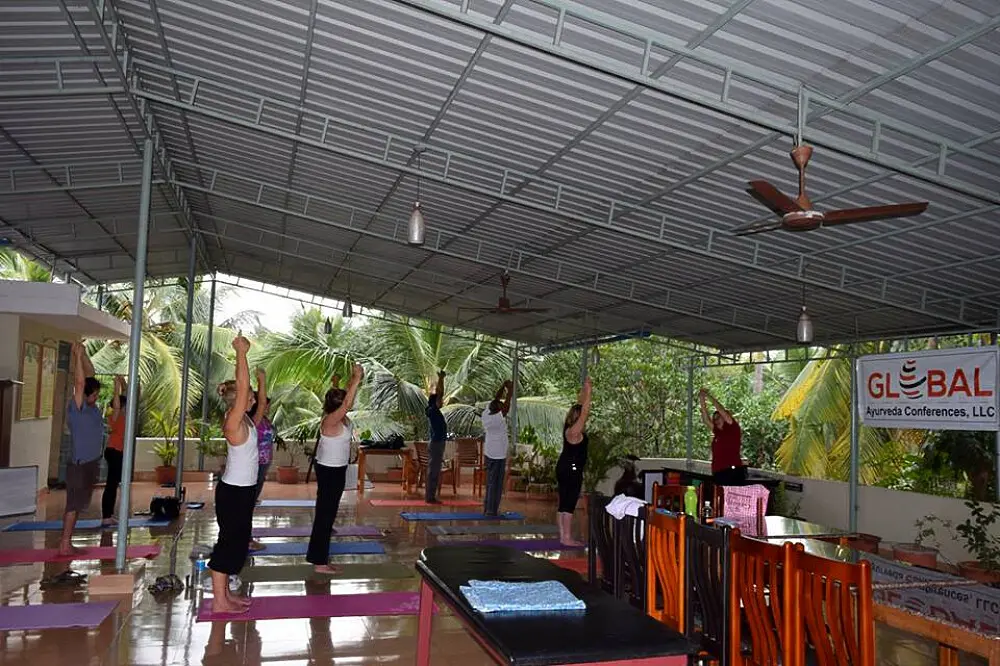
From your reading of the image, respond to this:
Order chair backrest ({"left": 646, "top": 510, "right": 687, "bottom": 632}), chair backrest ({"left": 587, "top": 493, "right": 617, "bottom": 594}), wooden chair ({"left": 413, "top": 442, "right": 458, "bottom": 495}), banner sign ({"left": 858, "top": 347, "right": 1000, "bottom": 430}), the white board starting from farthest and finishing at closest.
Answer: wooden chair ({"left": 413, "top": 442, "right": 458, "bottom": 495}) → the white board → banner sign ({"left": 858, "top": 347, "right": 1000, "bottom": 430}) → chair backrest ({"left": 587, "top": 493, "right": 617, "bottom": 594}) → chair backrest ({"left": 646, "top": 510, "right": 687, "bottom": 632})

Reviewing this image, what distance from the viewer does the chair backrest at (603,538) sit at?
4.16m

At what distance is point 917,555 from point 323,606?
19.2 ft

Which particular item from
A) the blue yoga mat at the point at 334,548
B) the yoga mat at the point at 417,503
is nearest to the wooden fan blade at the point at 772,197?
the blue yoga mat at the point at 334,548

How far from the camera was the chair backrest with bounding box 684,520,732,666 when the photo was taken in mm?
3305

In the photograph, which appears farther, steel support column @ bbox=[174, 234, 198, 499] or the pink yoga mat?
steel support column @ bbox=[174, 234, 198, 499]

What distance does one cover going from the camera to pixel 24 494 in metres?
10.1

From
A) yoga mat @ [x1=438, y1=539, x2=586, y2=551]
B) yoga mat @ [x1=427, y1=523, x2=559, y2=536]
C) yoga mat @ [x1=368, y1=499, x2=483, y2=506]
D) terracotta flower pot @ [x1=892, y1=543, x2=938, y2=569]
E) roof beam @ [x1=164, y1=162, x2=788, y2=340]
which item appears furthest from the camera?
yoga mat @ [x1=368, y1=499, x2=483, y2=506]

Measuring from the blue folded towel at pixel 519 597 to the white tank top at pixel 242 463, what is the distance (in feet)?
9.20

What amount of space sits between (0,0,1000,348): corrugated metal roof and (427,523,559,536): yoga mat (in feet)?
10.3

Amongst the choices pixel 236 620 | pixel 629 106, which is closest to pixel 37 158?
pixel 236 620

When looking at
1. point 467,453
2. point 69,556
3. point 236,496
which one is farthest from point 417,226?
point 467,453

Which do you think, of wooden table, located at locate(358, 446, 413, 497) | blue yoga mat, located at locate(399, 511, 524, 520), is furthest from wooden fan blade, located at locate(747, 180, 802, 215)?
wooden table, located at locate(358, 446, 413, 497)

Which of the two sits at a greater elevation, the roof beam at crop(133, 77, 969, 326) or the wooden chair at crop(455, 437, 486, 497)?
the roof beam at crop(133, 77, 969, 326)

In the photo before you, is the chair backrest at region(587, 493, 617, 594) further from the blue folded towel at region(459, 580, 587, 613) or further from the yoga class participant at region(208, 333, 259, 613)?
the yoga class participant at region(208, 333, 259, 613)
